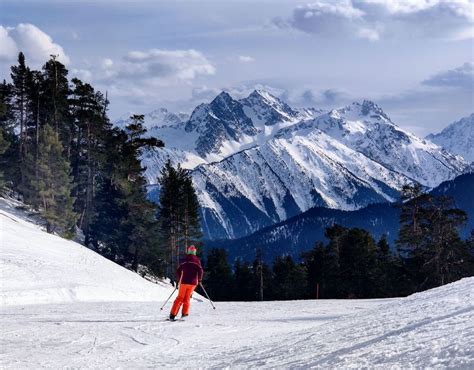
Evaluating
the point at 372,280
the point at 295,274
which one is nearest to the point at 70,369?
the point at 372,280

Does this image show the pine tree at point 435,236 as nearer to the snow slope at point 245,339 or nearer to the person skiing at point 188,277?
the snow slope at point 245,339

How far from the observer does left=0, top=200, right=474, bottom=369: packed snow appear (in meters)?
7.96

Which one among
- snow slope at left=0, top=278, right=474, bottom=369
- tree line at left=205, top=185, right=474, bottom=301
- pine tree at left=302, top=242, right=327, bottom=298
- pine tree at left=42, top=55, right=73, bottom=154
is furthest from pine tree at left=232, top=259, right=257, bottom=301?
snow slope at left=0, top=278, right=474, bottom=369

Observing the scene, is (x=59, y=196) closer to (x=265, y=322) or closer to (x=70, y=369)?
(x=265, y=322)

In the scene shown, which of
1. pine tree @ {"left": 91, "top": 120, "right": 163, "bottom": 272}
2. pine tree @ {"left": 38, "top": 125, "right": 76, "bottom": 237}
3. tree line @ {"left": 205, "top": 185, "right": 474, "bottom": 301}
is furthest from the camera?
pine tree @ {"left": 91, "top": 120, "right": 163, "bottom": 272}

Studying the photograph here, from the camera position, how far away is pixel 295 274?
7081 cm

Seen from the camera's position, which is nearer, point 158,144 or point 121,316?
point 121,316

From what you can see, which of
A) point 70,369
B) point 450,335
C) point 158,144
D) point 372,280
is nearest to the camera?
point 450,335

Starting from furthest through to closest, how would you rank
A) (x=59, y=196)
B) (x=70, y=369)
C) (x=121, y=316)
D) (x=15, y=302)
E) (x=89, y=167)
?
1. (x=89, y=167)
2. (x=59, y=196)
3. (x=15, y=302)
4. (x=121, y=316)
5. (x=70, y=369)

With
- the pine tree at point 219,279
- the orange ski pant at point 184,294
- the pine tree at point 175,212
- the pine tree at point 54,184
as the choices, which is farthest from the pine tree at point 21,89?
the orange ski pant at point 184,294

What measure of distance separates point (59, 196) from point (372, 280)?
35.6m

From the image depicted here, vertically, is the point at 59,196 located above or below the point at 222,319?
above

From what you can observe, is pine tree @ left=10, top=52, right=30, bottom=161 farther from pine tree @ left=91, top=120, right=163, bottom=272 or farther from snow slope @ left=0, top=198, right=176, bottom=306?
snow slope @ left=0, top=198, right=176, bottom=306

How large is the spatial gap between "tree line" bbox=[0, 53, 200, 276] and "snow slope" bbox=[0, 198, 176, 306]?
14.8 metres
